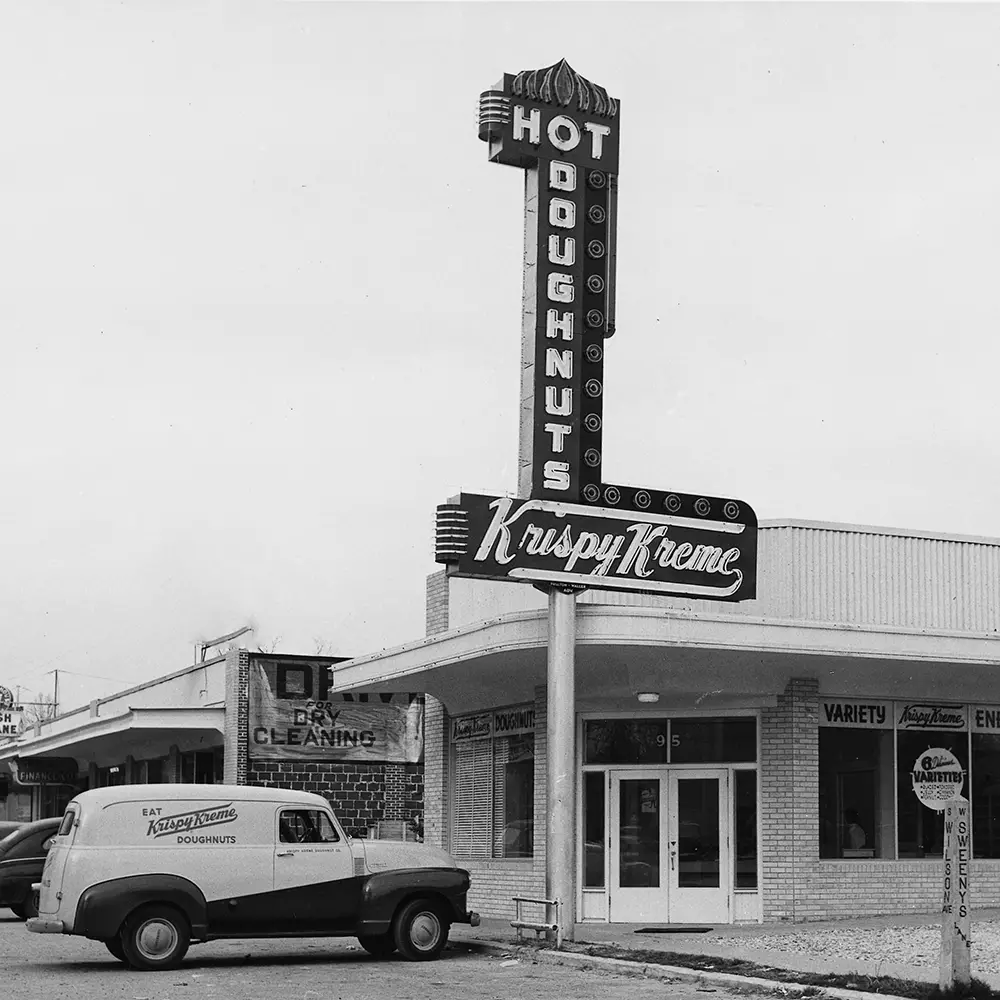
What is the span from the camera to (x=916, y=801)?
965 inches

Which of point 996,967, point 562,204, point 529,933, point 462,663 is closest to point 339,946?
point 529,933

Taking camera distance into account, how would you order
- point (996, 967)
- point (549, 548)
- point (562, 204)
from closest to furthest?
point (996, 967), point (549, 548), point (562, 204)

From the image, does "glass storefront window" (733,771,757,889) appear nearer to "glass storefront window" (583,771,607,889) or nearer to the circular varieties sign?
"glass storefront window" (583,771,607,889)

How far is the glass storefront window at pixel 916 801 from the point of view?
954 inches

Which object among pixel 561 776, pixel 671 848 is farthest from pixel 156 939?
pixel 671 848

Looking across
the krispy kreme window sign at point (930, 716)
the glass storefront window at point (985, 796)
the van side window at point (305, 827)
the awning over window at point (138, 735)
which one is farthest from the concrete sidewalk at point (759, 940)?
the awning over window at point (138, 735)

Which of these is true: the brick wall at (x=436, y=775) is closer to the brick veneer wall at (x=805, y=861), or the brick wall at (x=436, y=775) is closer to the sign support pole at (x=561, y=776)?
the brick veneer wall at (x=805, y=861)

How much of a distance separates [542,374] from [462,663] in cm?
435

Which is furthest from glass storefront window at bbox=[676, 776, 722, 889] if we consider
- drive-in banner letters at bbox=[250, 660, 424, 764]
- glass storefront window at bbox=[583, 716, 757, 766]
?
drive-in banner letters at bbox=[250, 660, 424, 764]

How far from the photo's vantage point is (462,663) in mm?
23953

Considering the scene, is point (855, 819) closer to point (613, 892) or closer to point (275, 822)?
point (613, 892)

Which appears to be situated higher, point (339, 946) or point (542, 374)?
point (542, 374)

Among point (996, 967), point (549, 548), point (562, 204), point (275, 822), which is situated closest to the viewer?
point (996, 967)

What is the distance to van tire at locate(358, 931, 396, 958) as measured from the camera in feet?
64.2
